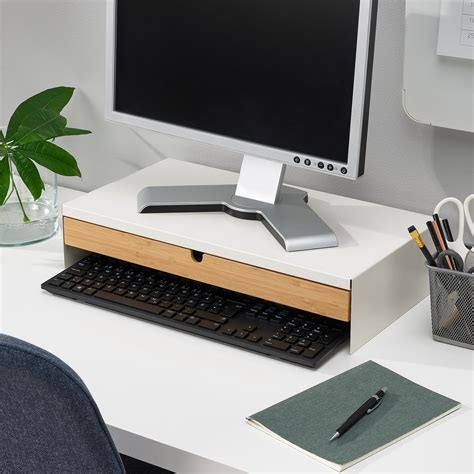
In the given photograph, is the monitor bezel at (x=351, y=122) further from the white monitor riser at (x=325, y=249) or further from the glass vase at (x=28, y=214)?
the glass vase at (x=28, y=214)

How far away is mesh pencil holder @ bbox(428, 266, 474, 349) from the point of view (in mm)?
1326

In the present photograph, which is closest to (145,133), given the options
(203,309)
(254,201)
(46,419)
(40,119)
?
(40,119)

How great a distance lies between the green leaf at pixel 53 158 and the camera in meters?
1.68

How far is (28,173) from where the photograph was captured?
1653 mm

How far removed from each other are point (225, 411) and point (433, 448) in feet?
0.82

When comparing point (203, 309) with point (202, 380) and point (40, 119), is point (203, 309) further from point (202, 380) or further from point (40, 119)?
point (40, 119)

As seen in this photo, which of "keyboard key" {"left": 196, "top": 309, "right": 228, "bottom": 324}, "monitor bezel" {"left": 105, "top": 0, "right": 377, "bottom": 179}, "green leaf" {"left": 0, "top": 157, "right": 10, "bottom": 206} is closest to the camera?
"monitor bezel" {"left": 105, "top": 0, "right": 377, "bottom": 179}

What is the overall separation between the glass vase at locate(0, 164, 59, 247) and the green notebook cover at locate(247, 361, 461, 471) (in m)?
0.68

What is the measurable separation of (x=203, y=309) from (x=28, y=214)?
507mm

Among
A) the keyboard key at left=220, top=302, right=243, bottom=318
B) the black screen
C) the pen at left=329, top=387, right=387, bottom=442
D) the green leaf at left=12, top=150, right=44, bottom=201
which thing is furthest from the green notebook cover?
the green leaf at left=12, top=150, right=44, bottom=201

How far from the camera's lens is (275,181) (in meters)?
1.51

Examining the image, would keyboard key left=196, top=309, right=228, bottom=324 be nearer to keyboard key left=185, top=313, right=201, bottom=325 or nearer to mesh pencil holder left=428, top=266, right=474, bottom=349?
keyboard key left=185, top=313, right=201, bottom=325

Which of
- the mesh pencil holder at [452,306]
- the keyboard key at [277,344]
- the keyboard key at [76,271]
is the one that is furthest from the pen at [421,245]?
the keyboard key at [76,271]

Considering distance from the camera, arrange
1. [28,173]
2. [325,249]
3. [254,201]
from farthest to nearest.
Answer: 1. [28,173]
2. [254,201]
3. [325,249]
